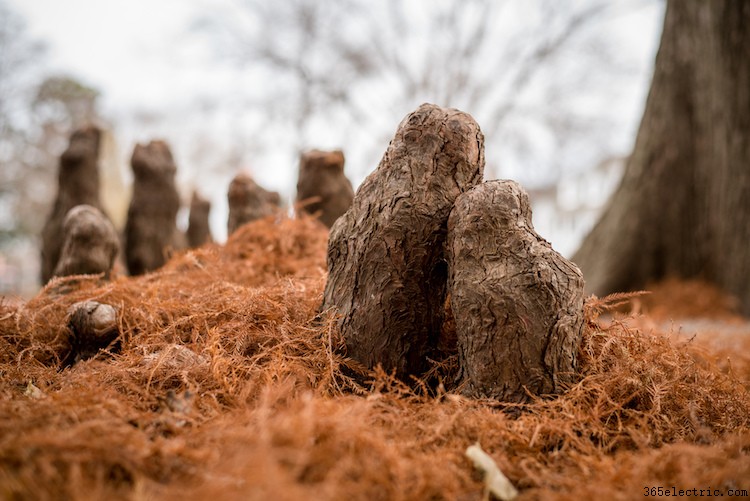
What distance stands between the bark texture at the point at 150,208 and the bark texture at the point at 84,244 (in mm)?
1319

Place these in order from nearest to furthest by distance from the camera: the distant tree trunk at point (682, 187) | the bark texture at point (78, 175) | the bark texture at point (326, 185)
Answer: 1. the bark texture at point (326, 185)
2. the bark texture at point (78, 175)
3. the distant tree trunk at point (682, 187)

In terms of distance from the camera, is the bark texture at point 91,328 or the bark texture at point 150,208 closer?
the bark texture at point 91,328

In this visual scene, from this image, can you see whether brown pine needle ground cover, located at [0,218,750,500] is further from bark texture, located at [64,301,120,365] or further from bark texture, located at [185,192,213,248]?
bark texture, located at [185,192,213,248]

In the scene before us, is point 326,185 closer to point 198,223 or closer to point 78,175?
point 198,223

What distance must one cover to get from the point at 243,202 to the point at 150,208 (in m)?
0.98

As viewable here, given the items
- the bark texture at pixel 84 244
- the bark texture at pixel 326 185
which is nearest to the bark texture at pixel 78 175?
the bark texture at pixel 84 244

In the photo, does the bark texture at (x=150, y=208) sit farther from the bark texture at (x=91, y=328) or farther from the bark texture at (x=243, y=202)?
the bark texture at (x=91, y=328)

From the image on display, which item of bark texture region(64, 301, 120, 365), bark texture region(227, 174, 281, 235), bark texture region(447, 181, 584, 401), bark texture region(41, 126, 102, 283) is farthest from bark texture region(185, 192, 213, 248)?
bark texture region(447, 181, 584, 401)

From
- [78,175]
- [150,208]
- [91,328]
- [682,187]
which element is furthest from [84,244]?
[682,187]

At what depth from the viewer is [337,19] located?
12820mm

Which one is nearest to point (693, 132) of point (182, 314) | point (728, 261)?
point (728, 261)

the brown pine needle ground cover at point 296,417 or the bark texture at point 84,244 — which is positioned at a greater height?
the bark texture at point 84,244

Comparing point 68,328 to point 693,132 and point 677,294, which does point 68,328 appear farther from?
point 693,132

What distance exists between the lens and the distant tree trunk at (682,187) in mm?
5121
